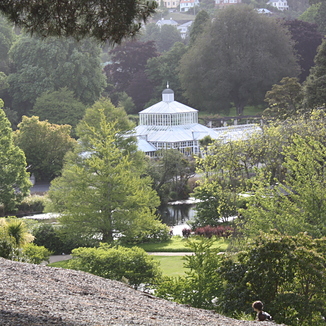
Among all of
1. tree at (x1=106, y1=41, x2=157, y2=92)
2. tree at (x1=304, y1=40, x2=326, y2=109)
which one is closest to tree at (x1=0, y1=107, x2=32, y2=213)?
tree at (x1=304, y1=40, x2=326, y2=109)

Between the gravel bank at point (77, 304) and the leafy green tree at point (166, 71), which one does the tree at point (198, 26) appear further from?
the gravel bank at point (77, 304)

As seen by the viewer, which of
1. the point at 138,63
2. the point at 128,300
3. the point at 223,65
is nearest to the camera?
Result: the point at 128,300

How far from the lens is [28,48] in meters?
48.1

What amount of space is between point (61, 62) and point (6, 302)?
4128 cm

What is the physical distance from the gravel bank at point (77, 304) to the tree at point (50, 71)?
36.6 m

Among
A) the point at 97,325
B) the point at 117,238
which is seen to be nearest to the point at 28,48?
the point at 117,238

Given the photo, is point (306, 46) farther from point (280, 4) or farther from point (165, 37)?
point (280, 4)

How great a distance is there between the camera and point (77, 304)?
8.83m

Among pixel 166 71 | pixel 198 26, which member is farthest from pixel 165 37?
pixel 166 71

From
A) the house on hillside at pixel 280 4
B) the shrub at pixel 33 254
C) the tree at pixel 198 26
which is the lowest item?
the shrub at pixel 33 254

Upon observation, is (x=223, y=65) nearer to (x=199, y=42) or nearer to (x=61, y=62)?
(x=199, y=42)

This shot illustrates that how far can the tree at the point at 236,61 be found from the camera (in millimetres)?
52344

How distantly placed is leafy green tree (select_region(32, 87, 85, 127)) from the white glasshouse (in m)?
5.29

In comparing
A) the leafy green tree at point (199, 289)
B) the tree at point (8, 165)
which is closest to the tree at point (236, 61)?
the tree at point (8, 165)
